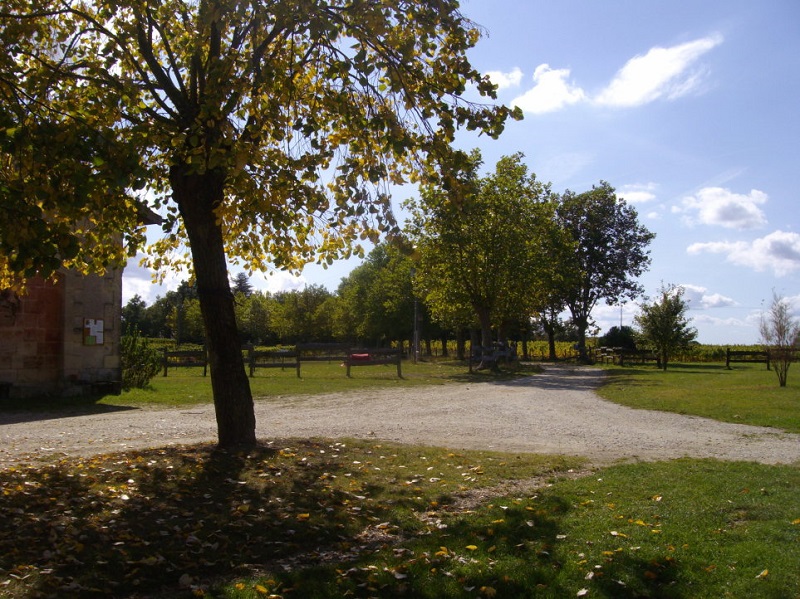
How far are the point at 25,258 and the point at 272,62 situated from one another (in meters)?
3.50

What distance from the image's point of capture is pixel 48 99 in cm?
824

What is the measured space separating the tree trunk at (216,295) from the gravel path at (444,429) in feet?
5.26

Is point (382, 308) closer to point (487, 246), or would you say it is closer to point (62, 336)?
point (487, 246)

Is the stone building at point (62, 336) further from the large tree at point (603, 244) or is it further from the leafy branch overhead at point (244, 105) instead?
the large tree at point (603, 244)

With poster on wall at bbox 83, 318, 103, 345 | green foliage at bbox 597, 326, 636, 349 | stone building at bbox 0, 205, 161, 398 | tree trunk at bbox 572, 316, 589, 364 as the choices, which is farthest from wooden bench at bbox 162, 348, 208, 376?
green foliage at bbox 597, 326, 636, 349

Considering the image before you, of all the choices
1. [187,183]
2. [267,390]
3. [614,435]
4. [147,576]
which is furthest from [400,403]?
[147,576]

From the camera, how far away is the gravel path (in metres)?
9.64

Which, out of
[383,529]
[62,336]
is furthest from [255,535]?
[62,336]

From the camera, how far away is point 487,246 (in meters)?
31.4

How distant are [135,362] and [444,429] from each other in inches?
466

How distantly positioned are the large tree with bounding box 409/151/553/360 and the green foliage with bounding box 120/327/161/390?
1374cm

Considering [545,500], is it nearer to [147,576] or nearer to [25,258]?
[147,576]

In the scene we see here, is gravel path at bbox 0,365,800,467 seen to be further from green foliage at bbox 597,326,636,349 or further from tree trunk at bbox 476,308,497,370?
green foliage at bbox 597,326,636,349

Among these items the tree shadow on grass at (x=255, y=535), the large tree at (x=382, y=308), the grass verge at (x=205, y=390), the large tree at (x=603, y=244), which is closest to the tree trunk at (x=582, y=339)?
the large tree at (x=603, y=244)
